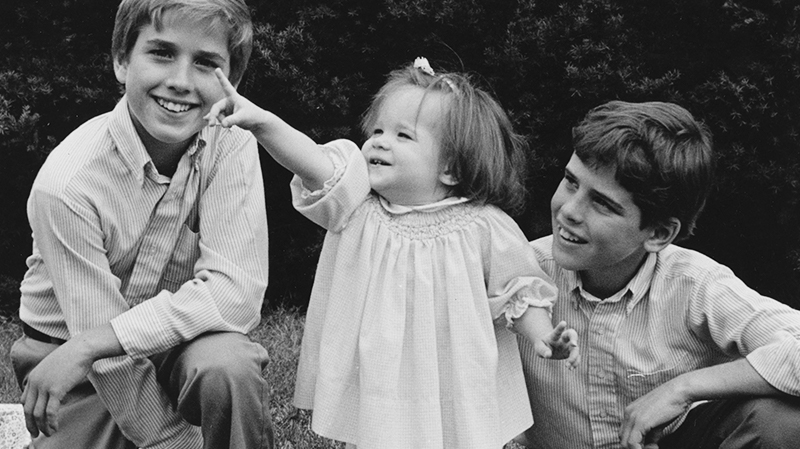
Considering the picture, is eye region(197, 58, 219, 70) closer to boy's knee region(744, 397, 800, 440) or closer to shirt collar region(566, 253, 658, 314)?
shirt collar region(566, 253, 658, 314)

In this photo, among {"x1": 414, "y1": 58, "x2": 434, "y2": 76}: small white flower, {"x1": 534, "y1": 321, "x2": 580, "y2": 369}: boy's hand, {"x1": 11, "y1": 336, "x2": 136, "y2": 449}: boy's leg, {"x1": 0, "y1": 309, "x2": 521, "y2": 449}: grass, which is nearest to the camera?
{"x1": 534, "y1": 321, "x2": 580, "y2": 369}: boy's hand

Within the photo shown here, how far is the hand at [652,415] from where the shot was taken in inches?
109

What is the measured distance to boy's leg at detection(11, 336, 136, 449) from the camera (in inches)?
112

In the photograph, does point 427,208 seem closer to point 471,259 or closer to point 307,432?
point 471,259

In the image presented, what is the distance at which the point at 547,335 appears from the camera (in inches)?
106

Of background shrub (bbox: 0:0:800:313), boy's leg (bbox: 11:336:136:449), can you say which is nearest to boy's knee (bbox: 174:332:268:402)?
boy's leg (bbox: 11:336:136:449)

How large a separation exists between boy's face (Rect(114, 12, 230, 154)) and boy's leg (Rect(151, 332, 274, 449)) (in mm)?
609

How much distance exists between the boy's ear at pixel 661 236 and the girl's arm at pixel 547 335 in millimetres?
382

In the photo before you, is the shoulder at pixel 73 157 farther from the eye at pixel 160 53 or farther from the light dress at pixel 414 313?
the light dress at pixel 414 313

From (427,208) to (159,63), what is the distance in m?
0.86

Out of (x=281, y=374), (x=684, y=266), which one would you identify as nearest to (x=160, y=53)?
(x=684, y=266)

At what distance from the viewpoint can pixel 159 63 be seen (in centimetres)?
281

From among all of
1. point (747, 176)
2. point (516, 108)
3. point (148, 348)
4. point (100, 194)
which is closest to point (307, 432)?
point (148, 348)

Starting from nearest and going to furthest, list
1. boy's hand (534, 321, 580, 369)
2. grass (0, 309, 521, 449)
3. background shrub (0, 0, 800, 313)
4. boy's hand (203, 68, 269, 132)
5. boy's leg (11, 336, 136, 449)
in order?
1. boy's hand (203, 68, 269, 132)
2. boy's hand (534, 321, 580, 369)
3. boy's leg (11, 336, 136, 449)
4. grass (0, 309, 521, 449)
5. background shrub (0, 0, 800, 313)
